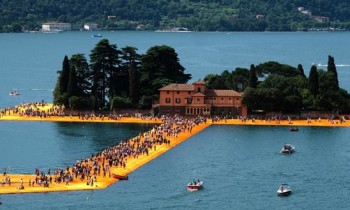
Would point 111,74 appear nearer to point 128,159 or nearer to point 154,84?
point 154,84

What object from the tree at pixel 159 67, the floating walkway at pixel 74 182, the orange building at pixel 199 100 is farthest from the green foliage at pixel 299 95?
the floating walkway at pixel 74 182

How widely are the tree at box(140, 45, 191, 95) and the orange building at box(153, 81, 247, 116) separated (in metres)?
7.87

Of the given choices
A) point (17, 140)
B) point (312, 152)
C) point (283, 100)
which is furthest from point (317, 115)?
point (17, 140)

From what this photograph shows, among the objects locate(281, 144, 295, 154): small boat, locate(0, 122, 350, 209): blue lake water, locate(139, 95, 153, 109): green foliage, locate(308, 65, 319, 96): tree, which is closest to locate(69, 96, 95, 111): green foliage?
locate(0, 122, 350, 209): blue lake water

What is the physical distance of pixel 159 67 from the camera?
162m

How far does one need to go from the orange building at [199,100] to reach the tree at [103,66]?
13104mm

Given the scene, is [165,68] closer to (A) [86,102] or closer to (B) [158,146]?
(A) [86,102]

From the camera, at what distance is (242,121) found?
147 meters

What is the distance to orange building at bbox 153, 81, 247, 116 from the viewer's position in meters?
150

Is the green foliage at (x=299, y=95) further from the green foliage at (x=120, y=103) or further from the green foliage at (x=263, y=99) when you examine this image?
the green foliage at (x=120, y=103)

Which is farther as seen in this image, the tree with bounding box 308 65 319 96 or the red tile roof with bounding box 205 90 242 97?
the tree with bounding box 308 65 319 96

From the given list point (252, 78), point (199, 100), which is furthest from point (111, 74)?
point (252, 78)

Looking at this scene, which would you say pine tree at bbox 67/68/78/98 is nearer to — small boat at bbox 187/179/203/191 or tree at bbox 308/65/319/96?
tree at bbox 308/65/319/96

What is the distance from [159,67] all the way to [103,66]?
8282 mm
